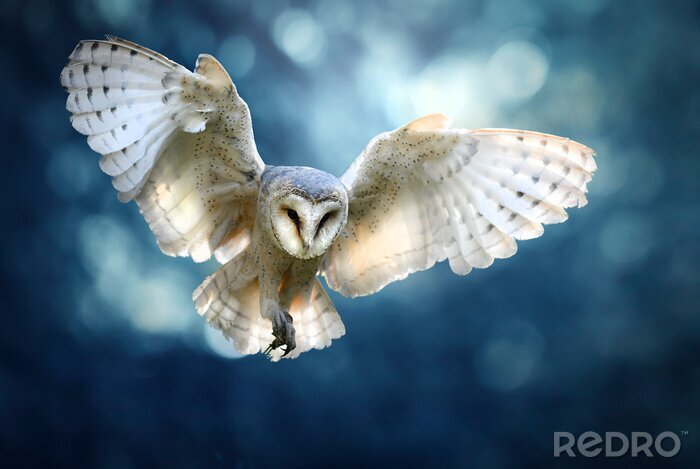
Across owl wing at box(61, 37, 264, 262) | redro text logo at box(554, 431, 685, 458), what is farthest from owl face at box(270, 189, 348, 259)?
redro text logo at box(554, 431, 685, 458)

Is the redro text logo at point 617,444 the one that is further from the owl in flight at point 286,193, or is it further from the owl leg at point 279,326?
the owl leg at point 279,326

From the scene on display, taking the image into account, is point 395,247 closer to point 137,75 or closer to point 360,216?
point 360,216

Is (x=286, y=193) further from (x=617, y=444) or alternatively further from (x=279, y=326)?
(x=617, y=444)

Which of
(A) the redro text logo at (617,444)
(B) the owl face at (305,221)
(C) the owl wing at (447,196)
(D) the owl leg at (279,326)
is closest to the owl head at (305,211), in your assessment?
(B) the owl face at (305,221)

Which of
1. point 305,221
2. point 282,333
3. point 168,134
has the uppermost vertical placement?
point 168,134

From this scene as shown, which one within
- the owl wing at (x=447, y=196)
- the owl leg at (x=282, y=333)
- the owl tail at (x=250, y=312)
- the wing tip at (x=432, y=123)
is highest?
the wing tip at (x=432, y=123)

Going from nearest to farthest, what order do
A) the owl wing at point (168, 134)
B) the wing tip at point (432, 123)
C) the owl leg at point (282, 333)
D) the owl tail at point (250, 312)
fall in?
the owl wing at point (168, 134), the owl leg at point (282, 333), the wing tip at point (432, 123), the owl tail at point (250, 312)

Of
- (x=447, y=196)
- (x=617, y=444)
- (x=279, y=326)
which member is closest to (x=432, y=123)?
(x=447, y=196)
